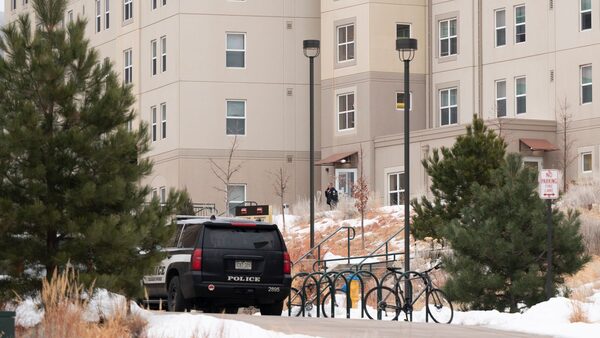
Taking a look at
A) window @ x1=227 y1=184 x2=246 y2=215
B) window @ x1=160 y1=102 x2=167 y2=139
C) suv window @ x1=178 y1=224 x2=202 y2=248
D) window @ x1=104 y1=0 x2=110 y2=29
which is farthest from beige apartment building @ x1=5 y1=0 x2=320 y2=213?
suv window @ x1=178 y1=224 x2=202 y2=248

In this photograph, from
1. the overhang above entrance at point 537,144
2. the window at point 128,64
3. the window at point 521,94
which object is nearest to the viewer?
the overhang above entrance at point 537,144

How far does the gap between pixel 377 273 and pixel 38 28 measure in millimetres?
17421

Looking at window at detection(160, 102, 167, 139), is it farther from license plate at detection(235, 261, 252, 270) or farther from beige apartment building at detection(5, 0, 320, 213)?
license plate at detection(235, 261, 252, 270)

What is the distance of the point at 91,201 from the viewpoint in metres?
22.4

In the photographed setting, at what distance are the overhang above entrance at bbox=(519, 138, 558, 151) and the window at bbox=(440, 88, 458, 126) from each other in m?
6.10

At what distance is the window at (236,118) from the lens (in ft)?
213

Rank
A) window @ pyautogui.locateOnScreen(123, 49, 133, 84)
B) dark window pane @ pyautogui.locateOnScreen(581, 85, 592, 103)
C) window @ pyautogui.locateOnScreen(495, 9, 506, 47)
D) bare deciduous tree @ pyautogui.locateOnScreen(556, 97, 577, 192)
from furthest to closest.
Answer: window @ pyautogui.locateOnScreen(123, 49, 133, 84) → window @ pyautogui.locateOnScreen(495, 9, 506, 47) → dark window pane @ pyautogui.locateOnScreen(581, 85, 592, 103) → bare deciduous tree @ pyautogui.locateOnScreen(556, 97, 577, 192)

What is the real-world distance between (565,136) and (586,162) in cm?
141

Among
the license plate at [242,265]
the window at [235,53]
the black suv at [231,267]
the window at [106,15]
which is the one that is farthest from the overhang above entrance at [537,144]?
the license plate at [242,265]

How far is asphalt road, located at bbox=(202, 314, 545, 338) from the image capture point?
806 inches

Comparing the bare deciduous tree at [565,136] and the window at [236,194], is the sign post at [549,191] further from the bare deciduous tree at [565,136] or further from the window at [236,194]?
the window at [236,194]

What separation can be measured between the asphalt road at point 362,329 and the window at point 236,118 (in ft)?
135

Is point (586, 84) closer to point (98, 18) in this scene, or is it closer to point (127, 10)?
point (127, 10)

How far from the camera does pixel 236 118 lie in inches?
2557
